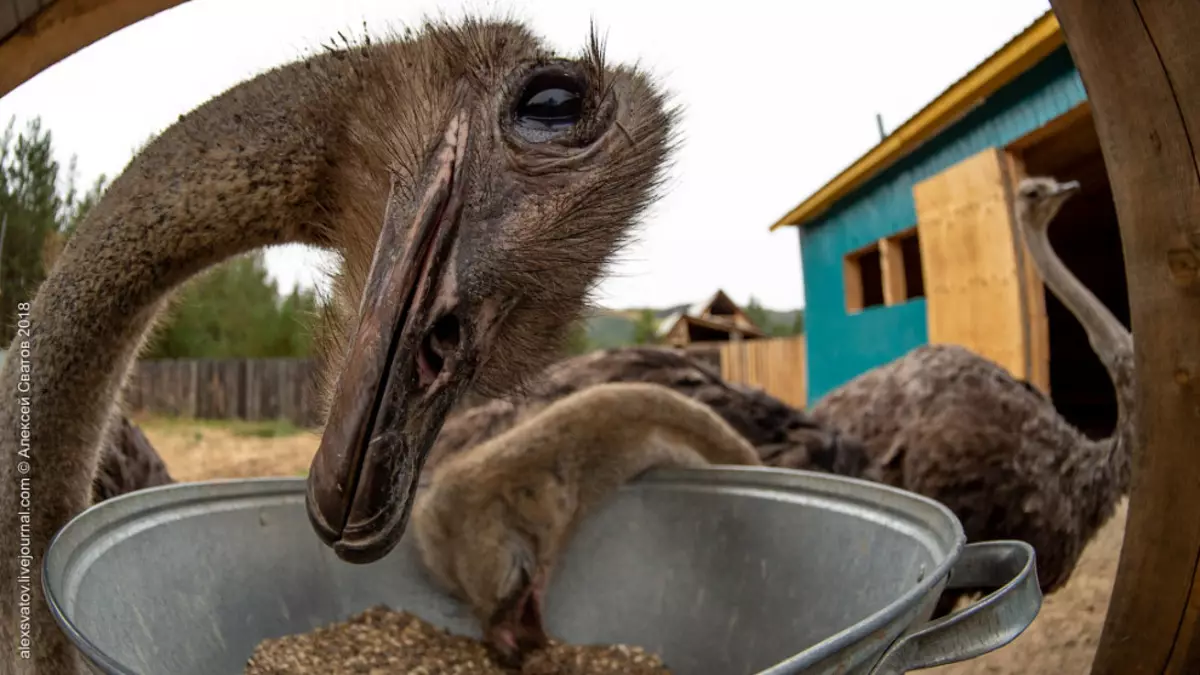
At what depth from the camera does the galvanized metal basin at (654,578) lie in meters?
0.66

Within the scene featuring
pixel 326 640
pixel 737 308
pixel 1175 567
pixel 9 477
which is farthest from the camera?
pixel 737 308

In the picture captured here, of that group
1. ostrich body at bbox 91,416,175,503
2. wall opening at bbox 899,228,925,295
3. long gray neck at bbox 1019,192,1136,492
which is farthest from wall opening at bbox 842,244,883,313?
ostrich body at bbox 91,416,175,503

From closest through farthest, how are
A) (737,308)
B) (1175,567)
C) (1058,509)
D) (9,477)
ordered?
(1175,567) → (9,477) → (1058,509) → (737,308)

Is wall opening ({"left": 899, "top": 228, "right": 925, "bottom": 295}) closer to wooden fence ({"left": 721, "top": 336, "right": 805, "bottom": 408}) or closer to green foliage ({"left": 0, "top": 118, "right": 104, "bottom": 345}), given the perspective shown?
wooden fence ({"left": 721, "top": 336, "right": 805, "bottom": 408})

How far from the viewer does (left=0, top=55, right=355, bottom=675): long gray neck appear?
0.95 m

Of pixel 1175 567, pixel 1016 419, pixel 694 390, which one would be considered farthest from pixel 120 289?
pixel 1016 419

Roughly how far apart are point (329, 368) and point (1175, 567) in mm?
923

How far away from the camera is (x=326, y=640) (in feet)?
4.04

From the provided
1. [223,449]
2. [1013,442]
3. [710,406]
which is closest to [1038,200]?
[1013,442]

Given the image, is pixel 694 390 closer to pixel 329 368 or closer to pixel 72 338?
pixel 329 368

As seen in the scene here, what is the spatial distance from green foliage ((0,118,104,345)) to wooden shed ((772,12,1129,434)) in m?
→ 2.43

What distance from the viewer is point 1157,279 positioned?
75 centimetres

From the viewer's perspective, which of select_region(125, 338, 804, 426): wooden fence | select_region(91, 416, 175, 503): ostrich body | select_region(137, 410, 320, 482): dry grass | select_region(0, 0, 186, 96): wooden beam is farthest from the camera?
select_region(125, 338, 804, 426): wooden fence

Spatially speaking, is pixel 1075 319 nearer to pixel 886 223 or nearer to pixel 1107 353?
pixel 886 223
